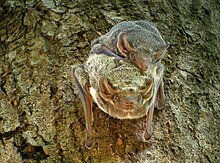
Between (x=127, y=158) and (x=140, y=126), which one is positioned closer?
(x=127, y=158)

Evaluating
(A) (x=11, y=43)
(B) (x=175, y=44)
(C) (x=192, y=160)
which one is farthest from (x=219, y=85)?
(A) (x=11, y=43)

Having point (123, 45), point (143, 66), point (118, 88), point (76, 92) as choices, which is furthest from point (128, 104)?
point (76, 92)

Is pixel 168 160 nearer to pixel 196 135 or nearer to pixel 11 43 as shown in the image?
pixel 196 135

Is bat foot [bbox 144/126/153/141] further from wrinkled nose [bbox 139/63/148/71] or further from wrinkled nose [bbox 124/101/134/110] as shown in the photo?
wrinkled nose [bbox 139/63/148/71]

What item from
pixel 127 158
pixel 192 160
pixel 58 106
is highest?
pixel 58 106

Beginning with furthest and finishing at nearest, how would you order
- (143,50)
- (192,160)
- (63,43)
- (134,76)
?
(63,43) < (192,160) < (143,50) < (134,76)

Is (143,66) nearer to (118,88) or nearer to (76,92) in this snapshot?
(118,88)

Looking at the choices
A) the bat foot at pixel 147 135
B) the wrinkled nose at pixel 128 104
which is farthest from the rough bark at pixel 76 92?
the wrinkled nose at pixel 128 104
